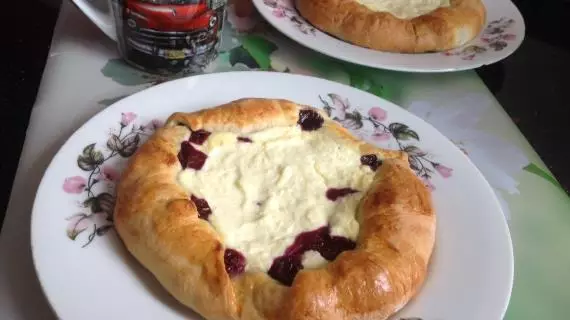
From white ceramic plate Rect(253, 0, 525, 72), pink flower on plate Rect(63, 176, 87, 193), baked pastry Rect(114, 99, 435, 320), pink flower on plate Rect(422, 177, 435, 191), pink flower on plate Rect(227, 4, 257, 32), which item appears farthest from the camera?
pink flower on plate Rect(227, 4, 257, 32)

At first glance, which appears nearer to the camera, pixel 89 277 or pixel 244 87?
pixel 89 277

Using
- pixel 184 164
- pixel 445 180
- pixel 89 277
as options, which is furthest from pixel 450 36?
pixel 89 277

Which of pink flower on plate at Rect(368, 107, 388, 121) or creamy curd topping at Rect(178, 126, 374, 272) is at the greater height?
creamy curd topping at Rect(178, 126, 374, 272)

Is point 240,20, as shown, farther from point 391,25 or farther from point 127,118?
point 127,118

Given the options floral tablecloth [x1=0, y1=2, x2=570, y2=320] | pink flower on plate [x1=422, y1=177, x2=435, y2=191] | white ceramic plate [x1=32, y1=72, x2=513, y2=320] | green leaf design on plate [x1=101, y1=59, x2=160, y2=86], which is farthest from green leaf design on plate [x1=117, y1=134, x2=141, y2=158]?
pink flower on plate [x1=422, y1=177, x2=435, y2=191]

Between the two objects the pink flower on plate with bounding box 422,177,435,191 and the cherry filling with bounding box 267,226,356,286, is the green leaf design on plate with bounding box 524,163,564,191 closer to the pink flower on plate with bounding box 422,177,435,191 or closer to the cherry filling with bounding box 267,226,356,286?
the pink flower on plate with bounding box 422,177,435,191

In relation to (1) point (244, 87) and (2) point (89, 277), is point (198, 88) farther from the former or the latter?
(2) point (89, 277)

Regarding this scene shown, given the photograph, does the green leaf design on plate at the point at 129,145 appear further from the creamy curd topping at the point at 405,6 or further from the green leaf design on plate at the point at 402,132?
the creamy curd topping at the point at 405,6
